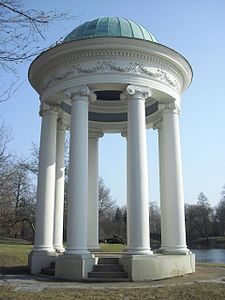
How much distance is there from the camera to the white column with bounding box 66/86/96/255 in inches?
700

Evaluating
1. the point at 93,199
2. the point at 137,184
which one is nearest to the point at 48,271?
the point at 137,184

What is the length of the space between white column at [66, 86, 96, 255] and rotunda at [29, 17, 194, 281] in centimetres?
5

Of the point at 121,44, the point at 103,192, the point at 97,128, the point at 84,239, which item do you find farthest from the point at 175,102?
the point at 103,192

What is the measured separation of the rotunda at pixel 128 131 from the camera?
17703 mm

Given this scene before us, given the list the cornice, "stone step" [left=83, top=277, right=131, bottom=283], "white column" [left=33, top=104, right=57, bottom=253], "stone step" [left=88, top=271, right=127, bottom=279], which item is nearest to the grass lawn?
"stone step" [left=83, top=277, right=131, bottom=283]

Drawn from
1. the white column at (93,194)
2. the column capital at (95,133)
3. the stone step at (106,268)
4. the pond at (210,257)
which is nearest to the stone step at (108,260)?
the stone step at (106,268)

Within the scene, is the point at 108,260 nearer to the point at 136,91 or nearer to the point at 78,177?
the point at 78,177

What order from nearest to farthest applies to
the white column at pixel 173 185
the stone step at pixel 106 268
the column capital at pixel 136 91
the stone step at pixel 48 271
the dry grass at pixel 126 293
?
the dry grass at pixel 126 293 → the stone step at pixel 106 268 → the stone step at pixel 48 271 → the column capital at pixel 136 91 → the white column at pixel 173 185

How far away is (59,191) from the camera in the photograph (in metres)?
23.8

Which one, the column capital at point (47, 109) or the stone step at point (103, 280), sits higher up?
the column capital at point (47, 109)

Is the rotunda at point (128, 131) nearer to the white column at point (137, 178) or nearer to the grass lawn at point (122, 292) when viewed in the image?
the white column at point (137, 178)

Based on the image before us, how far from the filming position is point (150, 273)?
1689cm

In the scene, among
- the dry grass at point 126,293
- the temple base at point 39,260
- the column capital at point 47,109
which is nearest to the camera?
the dry grass at point 126,293

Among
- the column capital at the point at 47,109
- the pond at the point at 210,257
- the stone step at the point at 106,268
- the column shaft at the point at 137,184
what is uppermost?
the column capital at the point at 47,109
